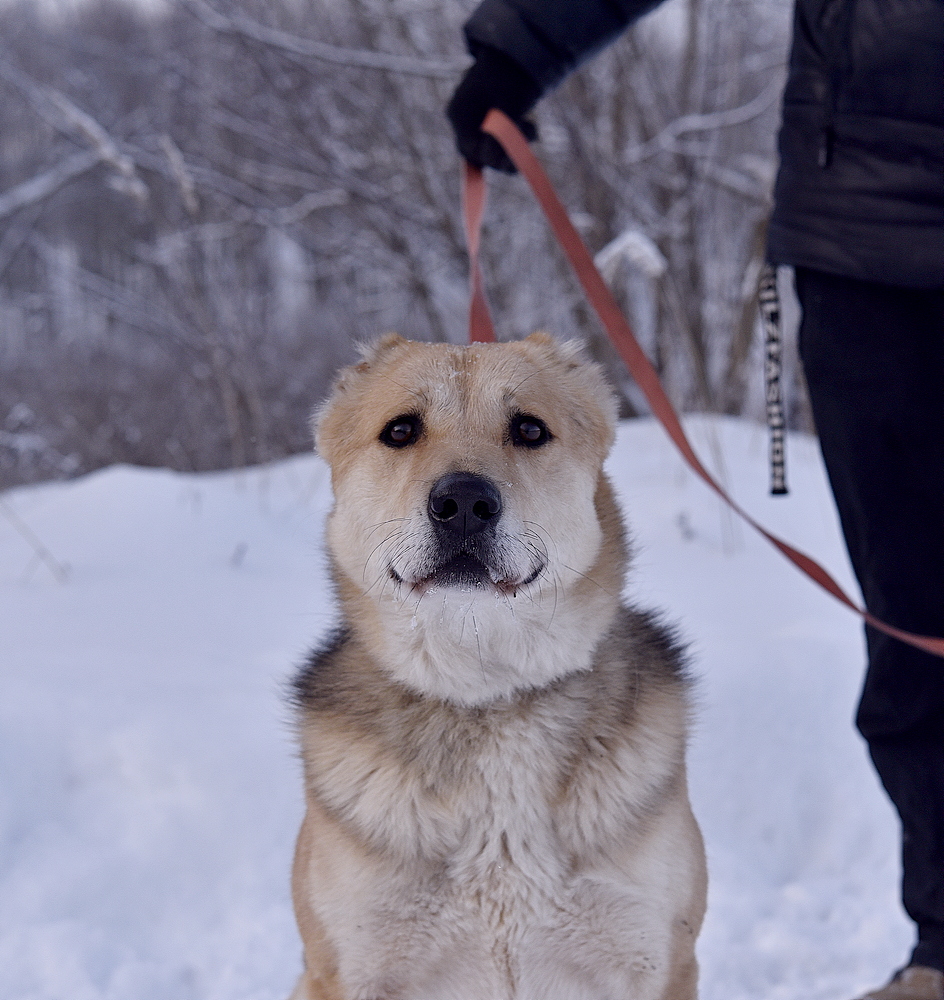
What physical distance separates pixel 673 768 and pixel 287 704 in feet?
2.74

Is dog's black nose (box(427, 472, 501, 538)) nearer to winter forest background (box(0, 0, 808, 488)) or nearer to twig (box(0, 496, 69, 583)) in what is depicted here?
twig (box(0, 496, 69, 583))

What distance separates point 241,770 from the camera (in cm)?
295

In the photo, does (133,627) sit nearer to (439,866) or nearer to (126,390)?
(439,866)

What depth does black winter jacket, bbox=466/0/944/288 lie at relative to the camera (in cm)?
180

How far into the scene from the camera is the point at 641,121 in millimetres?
7750

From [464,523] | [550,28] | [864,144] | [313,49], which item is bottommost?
[464,523]

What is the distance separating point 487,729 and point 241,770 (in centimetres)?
151

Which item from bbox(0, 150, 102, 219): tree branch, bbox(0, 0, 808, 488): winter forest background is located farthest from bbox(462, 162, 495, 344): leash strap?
bbox(0, 150, 102, 219): tree branch

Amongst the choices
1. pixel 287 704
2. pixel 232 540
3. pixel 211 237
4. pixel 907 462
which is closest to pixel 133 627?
pixel 232 540

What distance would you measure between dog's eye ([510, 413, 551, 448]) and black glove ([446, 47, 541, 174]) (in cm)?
89

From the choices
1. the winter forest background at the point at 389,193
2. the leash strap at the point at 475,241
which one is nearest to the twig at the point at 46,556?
the winter forest background at the point at 389,193

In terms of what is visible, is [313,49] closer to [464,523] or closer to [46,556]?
[46,556]

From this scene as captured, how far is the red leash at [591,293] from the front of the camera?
1897 millimetres

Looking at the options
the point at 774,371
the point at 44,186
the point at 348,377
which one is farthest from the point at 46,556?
the point at 44,186
